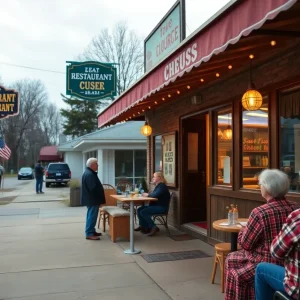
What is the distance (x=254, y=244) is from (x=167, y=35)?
601cm

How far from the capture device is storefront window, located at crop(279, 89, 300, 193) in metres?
4.91

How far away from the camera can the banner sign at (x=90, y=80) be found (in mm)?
9352

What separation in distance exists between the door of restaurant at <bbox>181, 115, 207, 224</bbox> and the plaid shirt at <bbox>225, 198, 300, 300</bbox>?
4.64m

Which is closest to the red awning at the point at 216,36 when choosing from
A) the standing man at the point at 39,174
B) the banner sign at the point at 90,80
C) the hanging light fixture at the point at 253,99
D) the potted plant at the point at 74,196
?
the hanging light fixture at the point at 253,99

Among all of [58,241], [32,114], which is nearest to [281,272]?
[58,241]

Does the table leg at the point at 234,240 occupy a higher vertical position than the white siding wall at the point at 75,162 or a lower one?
lower

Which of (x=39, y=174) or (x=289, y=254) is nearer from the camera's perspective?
(x=289, y=254)

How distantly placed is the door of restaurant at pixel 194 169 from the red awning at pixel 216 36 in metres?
2.82

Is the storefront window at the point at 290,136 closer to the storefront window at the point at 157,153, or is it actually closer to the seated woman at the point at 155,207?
the seated woman at the point at 155,207

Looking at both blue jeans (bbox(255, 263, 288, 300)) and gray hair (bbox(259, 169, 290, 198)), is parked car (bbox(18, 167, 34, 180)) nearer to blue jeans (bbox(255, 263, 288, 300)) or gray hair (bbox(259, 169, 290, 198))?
gray hair (bbox(259, 169, 290, 198))

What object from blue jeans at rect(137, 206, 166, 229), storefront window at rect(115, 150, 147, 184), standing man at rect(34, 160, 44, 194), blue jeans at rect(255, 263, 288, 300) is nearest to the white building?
storefront window at rect(115, 150, 147, 184)

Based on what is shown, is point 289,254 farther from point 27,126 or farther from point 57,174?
point 27,126

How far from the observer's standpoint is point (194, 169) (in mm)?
8352

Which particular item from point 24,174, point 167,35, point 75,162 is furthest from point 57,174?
point 167,35
